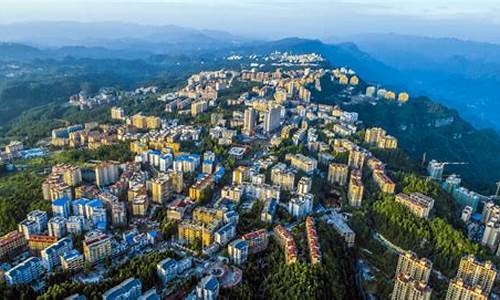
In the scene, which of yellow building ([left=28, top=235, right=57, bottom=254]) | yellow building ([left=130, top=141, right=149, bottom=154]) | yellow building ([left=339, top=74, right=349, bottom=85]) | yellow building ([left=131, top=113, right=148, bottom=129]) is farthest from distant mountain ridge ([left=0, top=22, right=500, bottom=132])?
yellow building ([left=28, top=235, right=57, bottom=254])

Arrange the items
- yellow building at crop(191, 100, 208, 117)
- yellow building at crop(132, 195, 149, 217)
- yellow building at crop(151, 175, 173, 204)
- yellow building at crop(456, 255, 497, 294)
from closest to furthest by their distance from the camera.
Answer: yellow building at crop(456, 255, 497, 294) → yellow building at crop(132, 195, 149, 217) → yellow building at crop(151, 175, 173, 204) → yellow building at crop(191, 100, 208, 117)

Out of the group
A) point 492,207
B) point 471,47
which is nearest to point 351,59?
point 492,207

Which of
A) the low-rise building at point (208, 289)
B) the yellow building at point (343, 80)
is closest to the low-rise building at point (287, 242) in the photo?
the low-rise building at point (208, 289)

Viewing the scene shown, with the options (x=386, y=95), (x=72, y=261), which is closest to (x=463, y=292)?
(x=72, y=261)

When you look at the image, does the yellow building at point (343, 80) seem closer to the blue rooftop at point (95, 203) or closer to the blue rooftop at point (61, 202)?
the blue rooftop at point (95, 203)

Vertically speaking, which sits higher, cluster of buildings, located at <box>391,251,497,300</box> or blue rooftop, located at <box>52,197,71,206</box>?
blue rooftop, located at <box>52,197,71,206</box>

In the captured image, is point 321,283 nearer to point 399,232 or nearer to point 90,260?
point 399,232

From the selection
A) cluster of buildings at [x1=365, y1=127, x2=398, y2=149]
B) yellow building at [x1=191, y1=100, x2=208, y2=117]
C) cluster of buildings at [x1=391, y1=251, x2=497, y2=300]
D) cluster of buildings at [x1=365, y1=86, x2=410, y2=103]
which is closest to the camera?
cluster of buildings at [x1=391, y1=251, x2=497, y2=300]

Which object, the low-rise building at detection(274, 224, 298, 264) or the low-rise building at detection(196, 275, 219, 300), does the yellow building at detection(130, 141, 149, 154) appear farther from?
the low-rise building at detection(196, 275, 219, 300)

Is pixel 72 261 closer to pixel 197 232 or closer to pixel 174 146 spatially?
pixel 197 232
